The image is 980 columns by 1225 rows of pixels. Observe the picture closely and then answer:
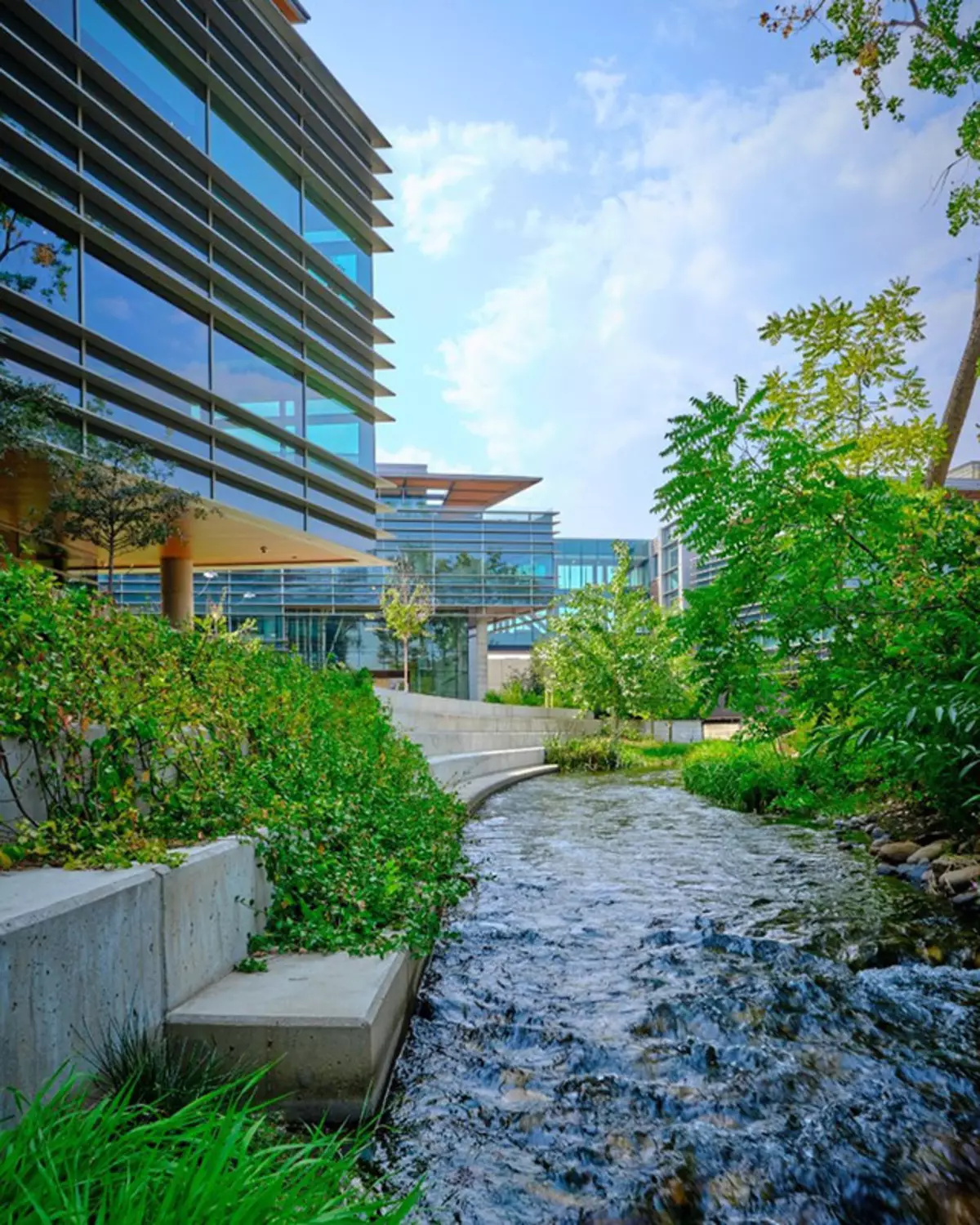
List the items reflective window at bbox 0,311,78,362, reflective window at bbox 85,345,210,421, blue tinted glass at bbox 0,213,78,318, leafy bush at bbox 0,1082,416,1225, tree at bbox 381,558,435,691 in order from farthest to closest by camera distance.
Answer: tree at bbox 381,558,435,691 → reflective window at bbox 85,345,210,421 → blue tinted glass at bbox 0,213,78,318 → reflective window at bbox 0,311,78,362 → leafy bush at bbox 0,1082,416,1225

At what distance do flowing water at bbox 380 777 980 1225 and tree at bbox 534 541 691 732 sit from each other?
17541 mm

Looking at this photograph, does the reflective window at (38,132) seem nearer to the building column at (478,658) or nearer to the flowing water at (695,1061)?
the flowing water at (695,1061)

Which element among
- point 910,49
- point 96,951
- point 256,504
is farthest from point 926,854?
point 256,504

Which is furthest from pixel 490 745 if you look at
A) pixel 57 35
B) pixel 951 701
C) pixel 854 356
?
pixel 951 701

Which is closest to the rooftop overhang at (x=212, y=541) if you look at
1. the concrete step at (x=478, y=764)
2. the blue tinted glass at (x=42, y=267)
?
the blue tinted glass at (x=42, y=267)

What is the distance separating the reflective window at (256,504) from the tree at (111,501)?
7.07 feet

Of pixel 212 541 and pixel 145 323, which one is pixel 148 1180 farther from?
pixel 212 541

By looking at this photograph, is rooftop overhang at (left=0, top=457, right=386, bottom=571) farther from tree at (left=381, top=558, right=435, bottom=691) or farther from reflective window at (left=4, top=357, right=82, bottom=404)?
tree at (left=381, top=558, right=435, bottom=691)

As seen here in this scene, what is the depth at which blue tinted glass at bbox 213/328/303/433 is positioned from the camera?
18797 mm

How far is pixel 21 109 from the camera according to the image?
1414 centimetres

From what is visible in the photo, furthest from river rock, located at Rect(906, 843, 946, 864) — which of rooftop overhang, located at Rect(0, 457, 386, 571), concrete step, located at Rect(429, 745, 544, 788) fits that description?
rooftop overhang, located at Rect(0, 457, 386, 571)

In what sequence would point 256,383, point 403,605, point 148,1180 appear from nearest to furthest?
point 148,1180
point 256,383
point 403,605

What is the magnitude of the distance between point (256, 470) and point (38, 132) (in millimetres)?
7446

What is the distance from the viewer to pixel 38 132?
1441 centimetres
